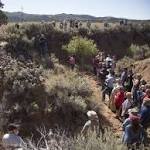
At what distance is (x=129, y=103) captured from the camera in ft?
41.9

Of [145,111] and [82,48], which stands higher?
[145,111]

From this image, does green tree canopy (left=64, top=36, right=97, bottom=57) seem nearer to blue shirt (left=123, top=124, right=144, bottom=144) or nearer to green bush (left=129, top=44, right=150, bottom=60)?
green bush (left=129, top=44, right=150, bottom=60)

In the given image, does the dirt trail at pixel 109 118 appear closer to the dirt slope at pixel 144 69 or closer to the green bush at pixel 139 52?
the dirt slope at pixel 144 69

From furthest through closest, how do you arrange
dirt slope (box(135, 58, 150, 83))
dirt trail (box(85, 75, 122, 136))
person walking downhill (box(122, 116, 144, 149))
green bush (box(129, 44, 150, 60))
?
1. green bush (box(129, 44, 150, 60))
2. dirt slope (box(135, 58, 150, 83))
3. dirt trail (box(85, 75, 122, 136))
4. person walking downhill (box(122, 116, 144, 149))

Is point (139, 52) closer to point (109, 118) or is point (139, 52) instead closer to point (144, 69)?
point (144, 69)

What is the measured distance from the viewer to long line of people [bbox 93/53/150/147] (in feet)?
32.1

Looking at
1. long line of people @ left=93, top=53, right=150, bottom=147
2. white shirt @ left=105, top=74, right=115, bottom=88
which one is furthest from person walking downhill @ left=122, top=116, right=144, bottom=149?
white shirt @ left=105, top=74, right=115, bottom=88

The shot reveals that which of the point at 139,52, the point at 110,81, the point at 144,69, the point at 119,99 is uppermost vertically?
the point at 110,81

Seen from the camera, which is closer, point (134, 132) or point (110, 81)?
point (134, 132)

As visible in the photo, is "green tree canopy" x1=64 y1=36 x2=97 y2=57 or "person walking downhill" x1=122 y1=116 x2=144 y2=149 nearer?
"person walking downhill" x1=122 y1=116 x2=144 y2=149

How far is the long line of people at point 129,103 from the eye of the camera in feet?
32.1

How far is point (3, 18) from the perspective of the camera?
112ft

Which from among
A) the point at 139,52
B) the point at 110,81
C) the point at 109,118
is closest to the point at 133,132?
the point at 109,118

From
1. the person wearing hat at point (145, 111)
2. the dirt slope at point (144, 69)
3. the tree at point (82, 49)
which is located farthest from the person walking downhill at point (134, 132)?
the tree at point (82, 49)
